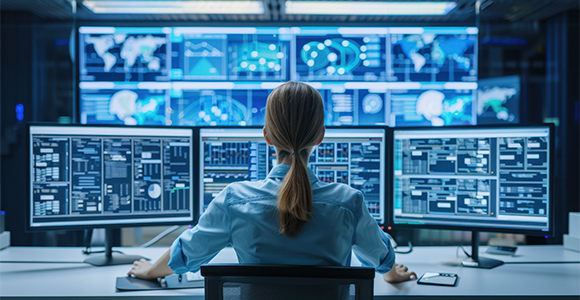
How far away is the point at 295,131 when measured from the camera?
1.02m

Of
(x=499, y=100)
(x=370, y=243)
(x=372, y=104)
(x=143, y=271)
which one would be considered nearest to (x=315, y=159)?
(x=372, y=104)

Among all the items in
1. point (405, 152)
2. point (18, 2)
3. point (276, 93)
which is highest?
point (18, 2)

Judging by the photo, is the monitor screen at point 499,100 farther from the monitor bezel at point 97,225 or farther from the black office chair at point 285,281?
the black office chair at point 285,281

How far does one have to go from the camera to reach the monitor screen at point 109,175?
5.14ft

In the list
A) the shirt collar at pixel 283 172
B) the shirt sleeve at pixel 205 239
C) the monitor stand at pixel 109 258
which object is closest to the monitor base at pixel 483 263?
the shirt collar at pixel 283 172

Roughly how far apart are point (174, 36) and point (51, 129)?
77 centimetres

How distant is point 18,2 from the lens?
2354 millimetres

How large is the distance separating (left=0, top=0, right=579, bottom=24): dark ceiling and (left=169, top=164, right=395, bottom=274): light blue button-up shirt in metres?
1.27

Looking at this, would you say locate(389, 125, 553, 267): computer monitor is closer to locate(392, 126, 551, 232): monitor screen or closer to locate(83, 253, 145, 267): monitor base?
locate(392, 126, 551, 232): monitor screen

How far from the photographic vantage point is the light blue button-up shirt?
0.99 m

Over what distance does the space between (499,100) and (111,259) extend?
2620mm

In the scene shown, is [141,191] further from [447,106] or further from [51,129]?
[447,106]

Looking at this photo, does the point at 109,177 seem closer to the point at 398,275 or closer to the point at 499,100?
the point at 398,275

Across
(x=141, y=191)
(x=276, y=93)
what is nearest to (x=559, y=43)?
(x=276, y=93)
